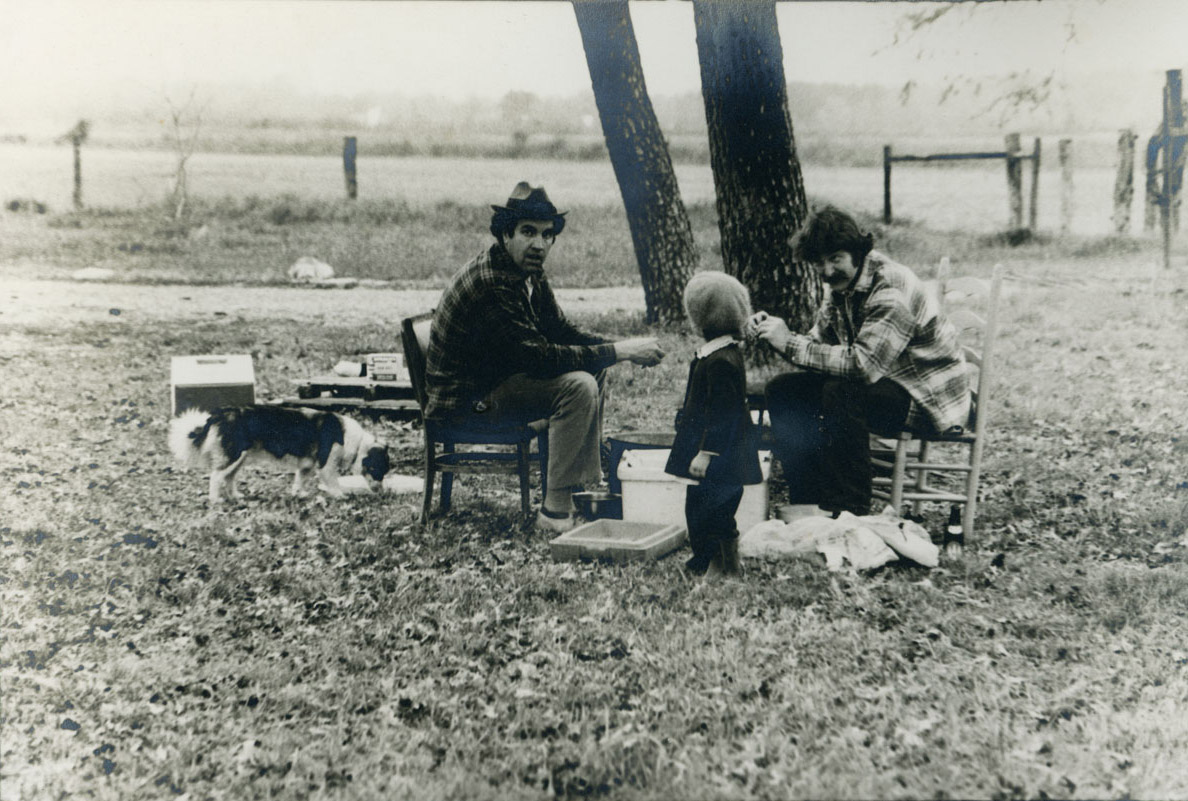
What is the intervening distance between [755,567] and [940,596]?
2.38 ft

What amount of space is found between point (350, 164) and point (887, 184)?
280 centimetres

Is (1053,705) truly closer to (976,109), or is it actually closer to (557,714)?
(557,714)

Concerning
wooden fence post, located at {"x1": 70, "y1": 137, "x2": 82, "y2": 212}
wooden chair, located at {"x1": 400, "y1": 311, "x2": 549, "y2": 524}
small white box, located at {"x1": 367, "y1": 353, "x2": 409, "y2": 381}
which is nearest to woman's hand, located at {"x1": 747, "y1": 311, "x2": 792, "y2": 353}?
wooden chair, located at {"x1": 400, "y1": 311, "x2": 549, "y2": 524}

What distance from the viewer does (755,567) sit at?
13.7 feet

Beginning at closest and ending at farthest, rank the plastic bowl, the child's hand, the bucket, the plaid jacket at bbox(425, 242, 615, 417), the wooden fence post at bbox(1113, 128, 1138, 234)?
the child's hand
the plaid jacket at bbox(425, 242, 615, 417)
the plastic bowl
the bucket
the wooden fence post at bbox(1113, 128, 1138, 234)

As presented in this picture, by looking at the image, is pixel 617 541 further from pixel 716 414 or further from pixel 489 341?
pixel 489 341

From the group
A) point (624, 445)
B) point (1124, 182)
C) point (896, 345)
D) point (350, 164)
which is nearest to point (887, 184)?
point (1124, 182)

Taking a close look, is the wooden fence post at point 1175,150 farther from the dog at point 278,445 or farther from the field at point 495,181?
the dog at point 278,445

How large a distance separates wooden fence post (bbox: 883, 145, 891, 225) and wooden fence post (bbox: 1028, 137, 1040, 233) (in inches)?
27.6

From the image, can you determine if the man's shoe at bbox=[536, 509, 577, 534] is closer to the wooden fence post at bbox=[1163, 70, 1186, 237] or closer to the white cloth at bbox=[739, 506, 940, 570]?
the white cloth at bbox=[739, 506, 940, 570]

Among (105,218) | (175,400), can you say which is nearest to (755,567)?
(175,400)

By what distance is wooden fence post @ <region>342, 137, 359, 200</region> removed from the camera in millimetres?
5055

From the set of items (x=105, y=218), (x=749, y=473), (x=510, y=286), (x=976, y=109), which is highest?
(x=976, y=109)

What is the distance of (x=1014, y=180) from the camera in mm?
5605
